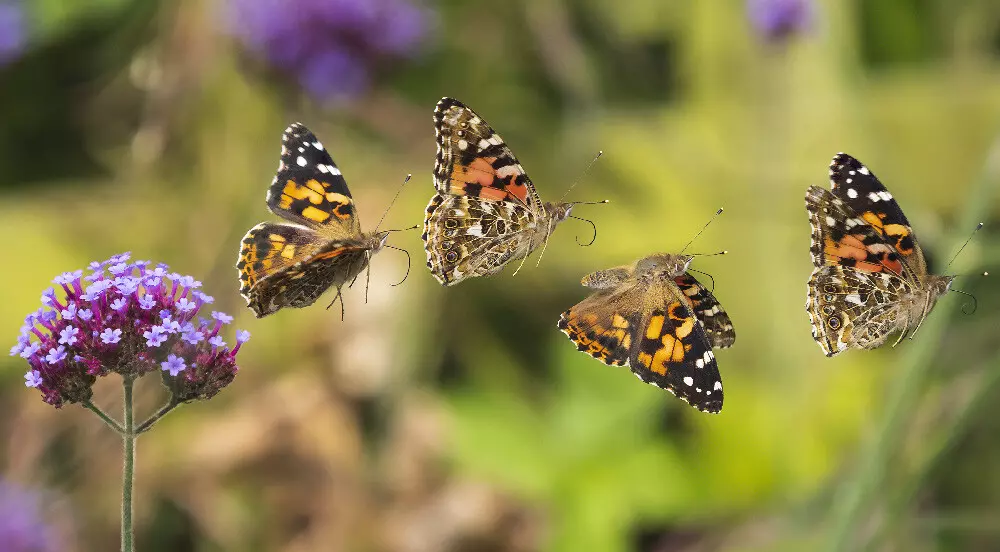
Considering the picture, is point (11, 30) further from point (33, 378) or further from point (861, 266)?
point (861, 266)

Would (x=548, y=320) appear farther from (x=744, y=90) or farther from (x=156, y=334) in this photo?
(x=156, y=334)

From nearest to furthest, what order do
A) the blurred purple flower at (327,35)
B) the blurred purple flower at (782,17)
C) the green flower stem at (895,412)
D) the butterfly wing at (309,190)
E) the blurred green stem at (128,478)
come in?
the blurred green stem at (128,478) → the butterfly wing at (309,190) → the green flower stem at (895,412) → the blurred purple flower at (782,17) → the blurred purple flower at (327,35)

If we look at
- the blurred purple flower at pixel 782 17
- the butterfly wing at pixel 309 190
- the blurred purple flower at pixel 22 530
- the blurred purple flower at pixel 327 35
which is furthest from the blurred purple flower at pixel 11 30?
the butterfly wing at pixel 309 190

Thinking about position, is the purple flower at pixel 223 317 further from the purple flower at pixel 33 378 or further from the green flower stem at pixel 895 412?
the green flower stem at pixel 895 412

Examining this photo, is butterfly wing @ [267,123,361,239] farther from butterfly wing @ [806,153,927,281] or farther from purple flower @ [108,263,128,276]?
butterfly wing @ [806,153,927,281]

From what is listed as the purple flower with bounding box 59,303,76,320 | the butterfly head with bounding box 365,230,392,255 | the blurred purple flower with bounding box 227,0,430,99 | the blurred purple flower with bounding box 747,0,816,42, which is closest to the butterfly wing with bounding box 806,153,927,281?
the butterfly head with bounding box 365,230,392,255

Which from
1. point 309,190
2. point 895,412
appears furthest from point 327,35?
point 895,412
